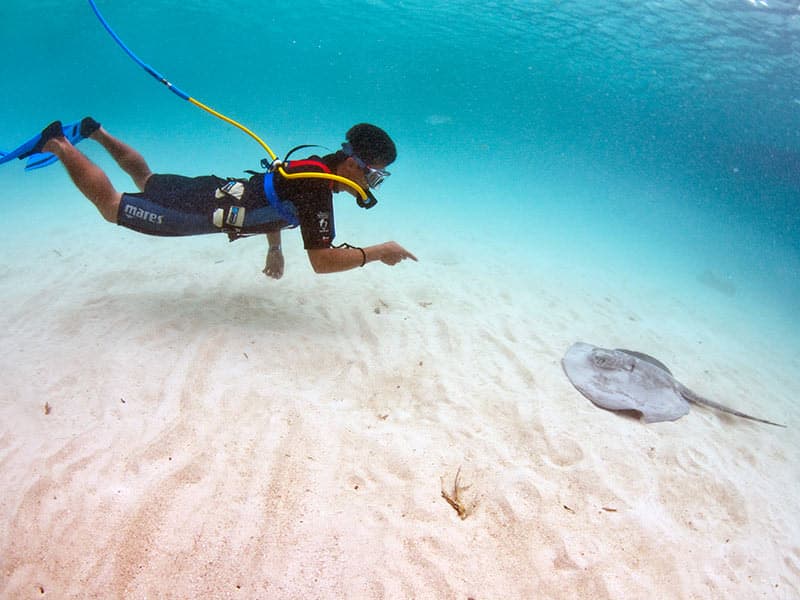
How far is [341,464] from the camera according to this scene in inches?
92.6

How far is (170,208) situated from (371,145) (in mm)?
2072

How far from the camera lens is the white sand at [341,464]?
177 centimetres

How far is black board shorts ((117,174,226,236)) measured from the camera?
11.4 ft

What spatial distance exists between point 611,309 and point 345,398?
6.43m

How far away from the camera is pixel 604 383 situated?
357cm

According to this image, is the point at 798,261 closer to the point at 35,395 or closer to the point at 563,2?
the point at 563,2

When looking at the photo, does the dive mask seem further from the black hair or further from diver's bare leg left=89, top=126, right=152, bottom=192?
diver's bare leg left=89, top=126, right=152, bottom=192

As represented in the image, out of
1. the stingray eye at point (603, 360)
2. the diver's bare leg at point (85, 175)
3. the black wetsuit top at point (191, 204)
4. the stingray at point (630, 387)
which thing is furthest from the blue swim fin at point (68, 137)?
the stingray eye at point (603, 360)

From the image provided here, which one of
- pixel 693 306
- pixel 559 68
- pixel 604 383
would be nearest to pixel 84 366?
pixel 604 383

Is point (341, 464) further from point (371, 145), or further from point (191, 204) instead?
point (191, 204)

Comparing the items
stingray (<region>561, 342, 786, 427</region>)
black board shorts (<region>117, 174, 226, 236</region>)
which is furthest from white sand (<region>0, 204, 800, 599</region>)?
black board shorts (<region>117, 174, 226, 236</region>)

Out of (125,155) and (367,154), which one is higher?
(367,154)

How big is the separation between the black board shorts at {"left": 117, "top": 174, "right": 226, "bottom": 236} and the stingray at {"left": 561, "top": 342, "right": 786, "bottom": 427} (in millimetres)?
4029

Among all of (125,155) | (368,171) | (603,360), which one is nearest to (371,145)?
(368,171)
